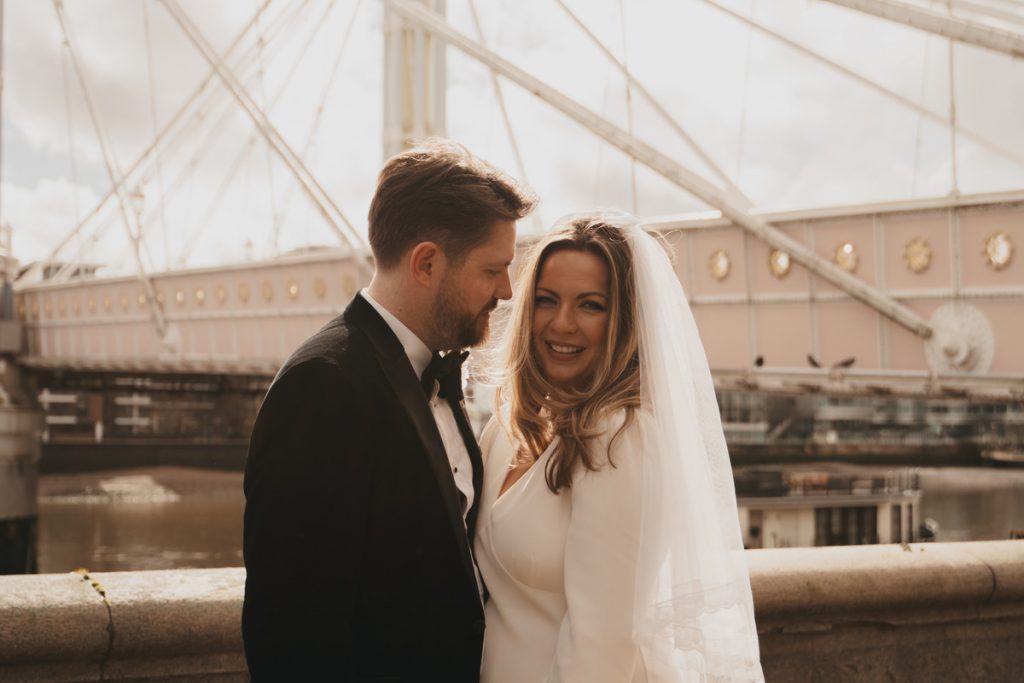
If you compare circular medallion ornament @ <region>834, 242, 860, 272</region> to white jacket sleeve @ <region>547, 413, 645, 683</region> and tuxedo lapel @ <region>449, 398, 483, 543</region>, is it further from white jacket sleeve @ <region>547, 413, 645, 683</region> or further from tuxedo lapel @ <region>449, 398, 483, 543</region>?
white jacket sleeve @ <region>547, 413, 645, 683</region>

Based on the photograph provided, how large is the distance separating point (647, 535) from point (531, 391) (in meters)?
0.51

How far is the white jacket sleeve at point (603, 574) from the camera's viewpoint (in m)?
2.30

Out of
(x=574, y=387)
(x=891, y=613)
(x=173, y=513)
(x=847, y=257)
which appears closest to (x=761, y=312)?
(x=847, y=257)

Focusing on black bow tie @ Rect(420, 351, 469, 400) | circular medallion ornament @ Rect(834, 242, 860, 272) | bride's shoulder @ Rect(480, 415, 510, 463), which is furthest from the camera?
circular medallion ornament @ Rect(834, 242, 860, 272)

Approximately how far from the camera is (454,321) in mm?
2389

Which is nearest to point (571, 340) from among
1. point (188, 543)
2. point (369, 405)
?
point (369, 405)

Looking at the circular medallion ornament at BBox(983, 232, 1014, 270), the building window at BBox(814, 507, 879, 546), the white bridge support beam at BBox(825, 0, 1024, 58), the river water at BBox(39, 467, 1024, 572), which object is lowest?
the river water at BBox(39, 467, 1024, 572)

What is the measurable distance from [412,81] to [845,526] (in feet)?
61.4

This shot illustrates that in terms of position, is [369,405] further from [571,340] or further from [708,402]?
[708,402]

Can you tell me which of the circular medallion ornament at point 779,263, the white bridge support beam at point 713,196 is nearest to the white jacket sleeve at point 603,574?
the white bridge support beam at point 713,196

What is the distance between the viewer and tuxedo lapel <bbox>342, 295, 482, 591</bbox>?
2.19m

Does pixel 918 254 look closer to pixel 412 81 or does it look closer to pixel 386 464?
pixel 412 81

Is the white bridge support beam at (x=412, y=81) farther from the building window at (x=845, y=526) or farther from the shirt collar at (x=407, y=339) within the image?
the building window at (x=845, y=526)

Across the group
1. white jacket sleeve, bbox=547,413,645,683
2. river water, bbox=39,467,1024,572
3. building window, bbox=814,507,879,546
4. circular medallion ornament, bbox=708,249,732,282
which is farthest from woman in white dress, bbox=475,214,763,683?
building window, bbox=814,507,879,546
